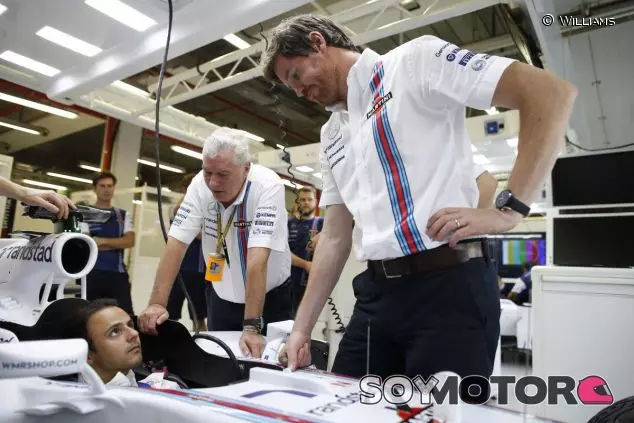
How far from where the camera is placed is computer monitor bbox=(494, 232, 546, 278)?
7164 millimetres

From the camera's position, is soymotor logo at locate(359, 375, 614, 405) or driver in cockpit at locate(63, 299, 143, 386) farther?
driver in cockpit at locate(63, 299, 143, 386)

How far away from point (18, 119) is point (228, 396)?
6.58m

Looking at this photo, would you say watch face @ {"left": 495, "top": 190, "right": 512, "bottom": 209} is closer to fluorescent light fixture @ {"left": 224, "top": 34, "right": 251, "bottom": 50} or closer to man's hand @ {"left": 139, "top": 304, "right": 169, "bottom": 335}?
man's hand @ {"left": 139, "top": 304, "right": 169, "bottom": 335}

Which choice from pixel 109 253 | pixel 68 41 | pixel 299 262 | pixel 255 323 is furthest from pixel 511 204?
pixel 68 41

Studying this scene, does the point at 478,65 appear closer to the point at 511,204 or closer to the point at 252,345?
the point at 511,204

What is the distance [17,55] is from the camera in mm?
4652

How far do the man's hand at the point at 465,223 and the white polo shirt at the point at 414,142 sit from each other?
0.36 ft

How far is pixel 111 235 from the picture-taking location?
352 cm

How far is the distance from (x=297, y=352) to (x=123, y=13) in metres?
3.52

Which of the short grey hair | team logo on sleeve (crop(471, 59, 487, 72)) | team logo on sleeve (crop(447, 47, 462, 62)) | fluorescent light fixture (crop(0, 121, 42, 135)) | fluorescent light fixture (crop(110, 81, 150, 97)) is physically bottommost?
team logo on sleeve (crop(471, 59, 487, 72))

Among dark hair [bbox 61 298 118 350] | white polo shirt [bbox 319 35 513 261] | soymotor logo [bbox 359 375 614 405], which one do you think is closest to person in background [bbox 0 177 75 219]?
dark hair [bbox 61 298 118 350]

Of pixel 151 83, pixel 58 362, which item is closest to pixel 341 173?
pixel 58 362

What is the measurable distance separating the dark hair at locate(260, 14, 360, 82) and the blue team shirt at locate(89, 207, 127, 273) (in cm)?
272

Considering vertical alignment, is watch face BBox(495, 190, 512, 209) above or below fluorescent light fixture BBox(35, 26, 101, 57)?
below
